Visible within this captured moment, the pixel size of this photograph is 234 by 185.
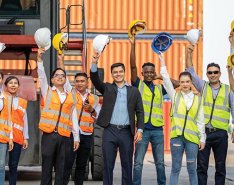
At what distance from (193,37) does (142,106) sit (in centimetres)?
132

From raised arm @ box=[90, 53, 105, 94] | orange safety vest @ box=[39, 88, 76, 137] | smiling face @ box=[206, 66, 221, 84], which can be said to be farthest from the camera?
smiling face @ box=[206, 66, 221, 84]

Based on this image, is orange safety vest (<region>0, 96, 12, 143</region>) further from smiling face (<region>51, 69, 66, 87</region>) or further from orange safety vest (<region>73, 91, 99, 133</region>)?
orange safety vest (<region>73, 91, 99, 133</region>)

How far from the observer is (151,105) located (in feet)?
39.5

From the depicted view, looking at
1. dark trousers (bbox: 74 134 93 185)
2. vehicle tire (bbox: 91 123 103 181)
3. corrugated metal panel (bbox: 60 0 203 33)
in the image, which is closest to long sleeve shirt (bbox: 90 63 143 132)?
dark trousers (bbox: 74 134 93 185)

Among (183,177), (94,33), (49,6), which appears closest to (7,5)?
(49,6)

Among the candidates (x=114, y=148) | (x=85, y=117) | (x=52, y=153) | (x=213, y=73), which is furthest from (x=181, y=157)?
(x=52, y=153)

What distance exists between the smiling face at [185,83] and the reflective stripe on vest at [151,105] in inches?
27.9

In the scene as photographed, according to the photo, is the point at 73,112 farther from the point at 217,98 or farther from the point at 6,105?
the point at 217,98

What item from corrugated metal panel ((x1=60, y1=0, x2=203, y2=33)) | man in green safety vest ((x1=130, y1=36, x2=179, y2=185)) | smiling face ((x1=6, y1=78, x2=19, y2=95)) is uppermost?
corrugated metal panel ((x1=60, y1=0, x2=203, y2=33))

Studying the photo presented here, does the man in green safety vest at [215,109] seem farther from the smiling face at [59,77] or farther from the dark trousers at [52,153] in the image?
the dark trousers at [52,153]

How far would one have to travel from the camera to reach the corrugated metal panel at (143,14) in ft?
105

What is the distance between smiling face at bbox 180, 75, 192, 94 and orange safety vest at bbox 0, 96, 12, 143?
83.0 inches

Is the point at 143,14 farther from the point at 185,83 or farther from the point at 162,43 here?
the point at 185,83

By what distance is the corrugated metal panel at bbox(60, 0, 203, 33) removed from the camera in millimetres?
31922
